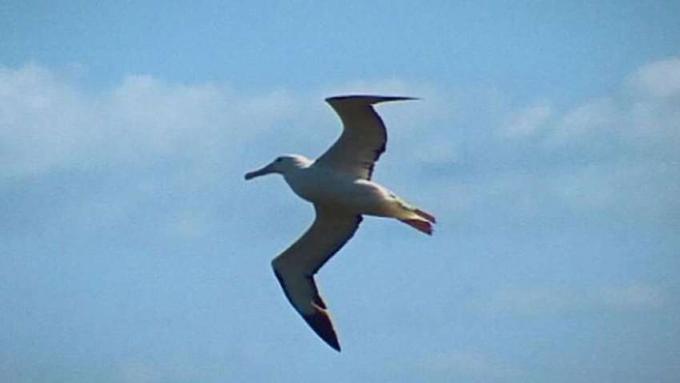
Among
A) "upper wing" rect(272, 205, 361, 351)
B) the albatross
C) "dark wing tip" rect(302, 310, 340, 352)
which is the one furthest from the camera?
"dark wing tip" rect(302, 310, 340, 352)

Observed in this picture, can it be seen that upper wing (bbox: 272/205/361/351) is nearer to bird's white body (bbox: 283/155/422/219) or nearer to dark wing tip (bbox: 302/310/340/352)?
dark wing tip (bbox: 302/310/340/352)

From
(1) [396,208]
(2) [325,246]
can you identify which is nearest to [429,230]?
(1) [396,208]

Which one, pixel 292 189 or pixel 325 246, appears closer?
pixel 292 189

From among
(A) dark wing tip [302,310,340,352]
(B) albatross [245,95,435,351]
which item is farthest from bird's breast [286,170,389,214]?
(A) dark wing tip [302,310,340,352]

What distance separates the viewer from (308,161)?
A: 19500 millimetres

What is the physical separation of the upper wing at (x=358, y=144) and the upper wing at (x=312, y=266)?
110 cm

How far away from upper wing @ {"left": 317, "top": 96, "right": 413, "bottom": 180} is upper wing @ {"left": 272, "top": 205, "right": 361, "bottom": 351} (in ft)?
3.61

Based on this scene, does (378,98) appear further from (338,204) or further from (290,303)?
(290,303)

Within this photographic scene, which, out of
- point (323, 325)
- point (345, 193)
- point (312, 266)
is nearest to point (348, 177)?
point (345, 193)

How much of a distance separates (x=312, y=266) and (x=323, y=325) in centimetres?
70

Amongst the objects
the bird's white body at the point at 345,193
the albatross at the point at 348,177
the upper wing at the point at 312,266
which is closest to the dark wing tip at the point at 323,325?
the upper wing at the point at 312,266

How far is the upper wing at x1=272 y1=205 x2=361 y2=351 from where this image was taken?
20.3 m

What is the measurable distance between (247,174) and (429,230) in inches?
106

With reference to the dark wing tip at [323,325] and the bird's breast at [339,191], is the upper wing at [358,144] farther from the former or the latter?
the dark wing tip at [323,325]
